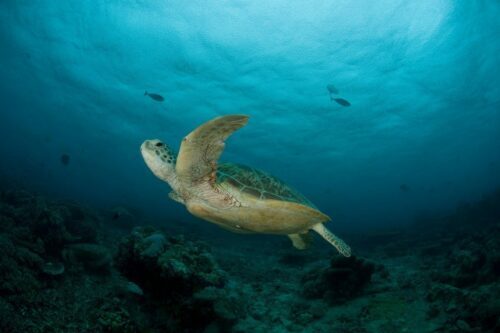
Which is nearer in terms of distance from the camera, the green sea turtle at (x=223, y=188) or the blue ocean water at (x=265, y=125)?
the green sea turtle at (x=223, y=188)

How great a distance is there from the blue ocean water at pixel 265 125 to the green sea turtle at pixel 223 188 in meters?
0.95

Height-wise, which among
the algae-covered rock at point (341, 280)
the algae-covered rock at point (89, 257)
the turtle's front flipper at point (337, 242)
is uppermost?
the turtle's front flipper at point (337, 242)

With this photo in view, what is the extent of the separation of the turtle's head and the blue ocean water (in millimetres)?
1185

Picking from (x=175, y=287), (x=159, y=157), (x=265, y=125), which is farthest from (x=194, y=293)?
(x=265, y=125)

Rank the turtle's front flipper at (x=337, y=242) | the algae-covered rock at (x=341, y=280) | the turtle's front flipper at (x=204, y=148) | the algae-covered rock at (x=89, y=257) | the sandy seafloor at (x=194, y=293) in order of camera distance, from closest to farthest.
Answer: the turtle's front flipper at (x=204, y=148) < the sandy seafloor at (x=194, y=293) < the turtle's front flipper at (x=337, y=242) < the algae-covered rock at (x=89, y=257) < the algae-covered rock at (x=341, y=280)

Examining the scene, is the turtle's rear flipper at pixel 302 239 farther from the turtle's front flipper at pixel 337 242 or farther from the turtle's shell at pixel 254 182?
the turtle's shell at pixel 254 182

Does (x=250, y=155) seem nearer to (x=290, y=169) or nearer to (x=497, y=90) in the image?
(x=290, y=169)

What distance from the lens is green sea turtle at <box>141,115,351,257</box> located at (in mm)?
3691

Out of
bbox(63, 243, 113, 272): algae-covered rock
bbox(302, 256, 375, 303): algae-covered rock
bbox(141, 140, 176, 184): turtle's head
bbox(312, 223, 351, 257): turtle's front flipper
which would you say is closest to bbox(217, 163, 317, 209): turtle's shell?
bbox(141, 140, 176, 184): turtle's head

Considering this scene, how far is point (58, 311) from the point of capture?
142 inches

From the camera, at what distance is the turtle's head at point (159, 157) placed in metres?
4.02

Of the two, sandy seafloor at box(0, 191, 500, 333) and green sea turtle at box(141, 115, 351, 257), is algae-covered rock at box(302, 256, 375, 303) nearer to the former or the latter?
sandy seafloor at box(0, 191, 500, 333)

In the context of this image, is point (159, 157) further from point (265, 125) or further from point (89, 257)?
point (265, 125)

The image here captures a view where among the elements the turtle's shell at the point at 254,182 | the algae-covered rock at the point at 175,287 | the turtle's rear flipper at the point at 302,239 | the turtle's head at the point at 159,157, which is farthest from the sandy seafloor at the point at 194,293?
the turtle's shell at the point at 254,182
